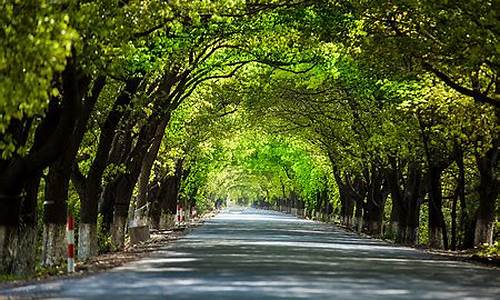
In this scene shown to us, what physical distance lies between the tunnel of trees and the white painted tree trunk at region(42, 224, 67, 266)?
0.06m

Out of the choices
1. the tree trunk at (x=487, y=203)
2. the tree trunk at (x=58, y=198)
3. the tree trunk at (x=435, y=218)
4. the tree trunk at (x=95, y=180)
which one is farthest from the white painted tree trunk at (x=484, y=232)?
the tree trunk at (x=58, y=198)

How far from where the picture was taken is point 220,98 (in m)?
44.5

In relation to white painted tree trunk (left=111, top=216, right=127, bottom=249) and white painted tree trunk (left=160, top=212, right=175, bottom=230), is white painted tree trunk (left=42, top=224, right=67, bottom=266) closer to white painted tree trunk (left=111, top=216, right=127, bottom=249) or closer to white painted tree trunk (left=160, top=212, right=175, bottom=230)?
white painted tree trunk (left=111, top=216, right=127, bottom=249)

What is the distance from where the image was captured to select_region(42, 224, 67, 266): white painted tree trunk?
70.3ft

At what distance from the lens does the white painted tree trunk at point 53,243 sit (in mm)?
21438

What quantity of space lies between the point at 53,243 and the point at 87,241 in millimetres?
2885

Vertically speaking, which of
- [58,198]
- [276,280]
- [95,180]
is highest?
[95,180]

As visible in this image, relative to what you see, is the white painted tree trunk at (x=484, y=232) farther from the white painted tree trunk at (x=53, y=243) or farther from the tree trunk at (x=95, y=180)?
the white painted tree trunk at (x=53, y=243)

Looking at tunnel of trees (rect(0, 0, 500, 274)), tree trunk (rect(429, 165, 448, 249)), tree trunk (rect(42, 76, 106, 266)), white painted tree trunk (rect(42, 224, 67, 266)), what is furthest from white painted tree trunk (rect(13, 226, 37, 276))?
tree trunk (rect(429, 165, 448, 249))

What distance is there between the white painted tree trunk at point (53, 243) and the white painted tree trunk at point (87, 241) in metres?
1.76

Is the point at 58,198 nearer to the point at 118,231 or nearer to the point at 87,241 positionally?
the point at 87,241

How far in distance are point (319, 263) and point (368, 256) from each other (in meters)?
4.60

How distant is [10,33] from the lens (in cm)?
1145

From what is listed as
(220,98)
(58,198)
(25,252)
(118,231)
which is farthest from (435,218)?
(25,252)
